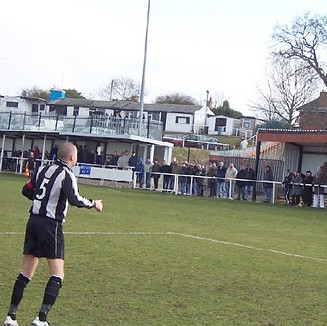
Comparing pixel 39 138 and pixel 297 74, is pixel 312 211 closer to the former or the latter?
pixel 39 138

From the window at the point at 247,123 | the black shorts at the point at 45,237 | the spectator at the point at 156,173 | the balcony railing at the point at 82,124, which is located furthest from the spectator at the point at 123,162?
the window at the point at 247,123

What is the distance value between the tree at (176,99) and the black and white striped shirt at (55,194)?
97.6 metres

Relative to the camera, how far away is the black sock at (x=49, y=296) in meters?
6.82

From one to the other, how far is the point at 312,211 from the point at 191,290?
731 inches

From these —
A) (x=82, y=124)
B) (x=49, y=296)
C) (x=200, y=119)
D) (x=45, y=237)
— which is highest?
(x=200, y=119)

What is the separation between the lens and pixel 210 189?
34.0m

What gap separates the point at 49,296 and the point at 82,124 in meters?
38.2

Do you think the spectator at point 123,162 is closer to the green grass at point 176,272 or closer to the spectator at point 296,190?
the spectator at point 296,190

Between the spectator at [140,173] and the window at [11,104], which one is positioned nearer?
the spectator at [140,173]

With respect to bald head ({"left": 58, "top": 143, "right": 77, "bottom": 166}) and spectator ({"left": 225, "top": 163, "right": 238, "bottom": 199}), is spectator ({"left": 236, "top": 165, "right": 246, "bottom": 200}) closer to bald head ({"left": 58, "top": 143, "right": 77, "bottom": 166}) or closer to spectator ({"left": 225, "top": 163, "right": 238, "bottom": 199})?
spectator ({"left": 225, "top": 163, "right": 238, "bottom": 199})

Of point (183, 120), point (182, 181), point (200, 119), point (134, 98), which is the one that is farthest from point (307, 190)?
point (134, 98)

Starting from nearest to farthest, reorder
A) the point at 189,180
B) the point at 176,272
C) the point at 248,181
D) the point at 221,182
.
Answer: the point at 176,272 → the point at 248,181 → the point at 221,182 → the point at 189,180

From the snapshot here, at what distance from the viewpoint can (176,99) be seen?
352 ft

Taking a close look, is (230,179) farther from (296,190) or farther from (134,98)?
(134,98)
